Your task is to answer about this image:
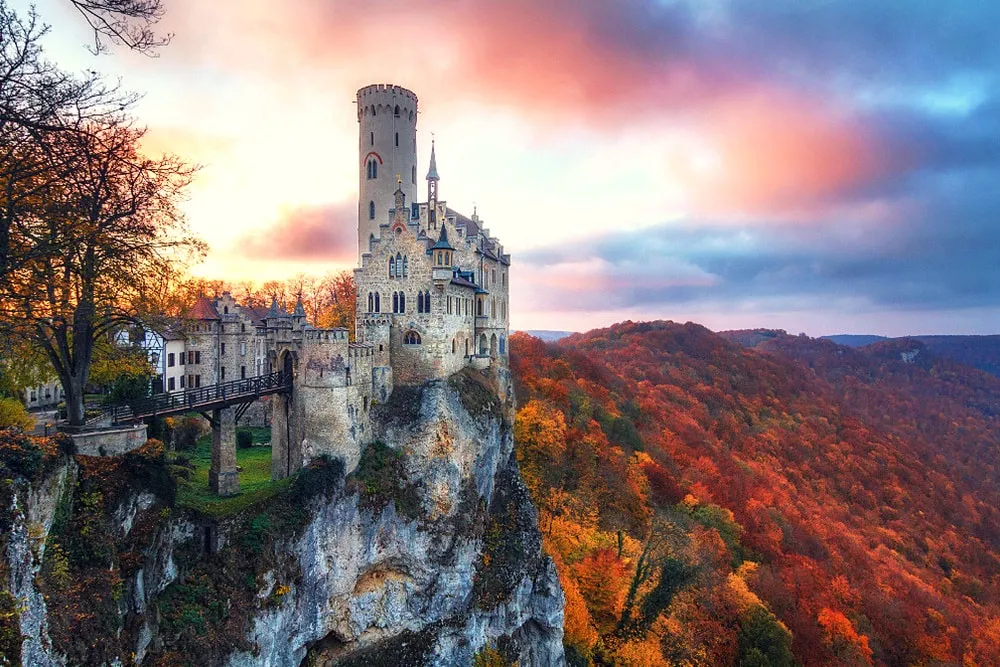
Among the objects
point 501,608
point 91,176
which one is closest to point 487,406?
point 501,608

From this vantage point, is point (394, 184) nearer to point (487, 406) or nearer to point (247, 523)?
point (487, 406)

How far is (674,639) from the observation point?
41500 millimetres

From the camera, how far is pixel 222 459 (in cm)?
2695

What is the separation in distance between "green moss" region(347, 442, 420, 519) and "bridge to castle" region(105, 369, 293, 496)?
595 cm

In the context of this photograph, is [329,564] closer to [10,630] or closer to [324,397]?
[324,397]

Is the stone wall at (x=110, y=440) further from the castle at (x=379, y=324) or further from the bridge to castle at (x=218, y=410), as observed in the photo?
Result: the castle at (x=379, y=324)

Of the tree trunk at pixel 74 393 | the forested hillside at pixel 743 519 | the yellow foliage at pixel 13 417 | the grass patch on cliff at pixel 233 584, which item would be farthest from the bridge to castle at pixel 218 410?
the forested hillside at pixel 743 519

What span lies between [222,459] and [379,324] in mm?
12084

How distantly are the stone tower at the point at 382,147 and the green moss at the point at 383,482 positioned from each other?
15.6 meters

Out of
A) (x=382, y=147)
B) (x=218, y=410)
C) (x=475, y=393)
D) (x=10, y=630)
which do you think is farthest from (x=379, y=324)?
(x=10, y=630)

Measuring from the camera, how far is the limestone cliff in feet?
57.7

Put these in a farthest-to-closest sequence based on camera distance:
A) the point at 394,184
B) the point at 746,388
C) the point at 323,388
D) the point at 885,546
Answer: the point at 746,388 → the point at 885,546 → the point at 394,184 → the point at 323,388

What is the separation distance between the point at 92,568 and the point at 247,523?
7210mm

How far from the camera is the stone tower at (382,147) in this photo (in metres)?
39.7
